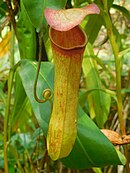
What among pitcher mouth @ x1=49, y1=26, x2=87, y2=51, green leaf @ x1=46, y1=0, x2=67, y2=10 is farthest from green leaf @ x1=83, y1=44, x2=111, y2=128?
green leaf @ x1=46, y1=0, x2=67, y2=10

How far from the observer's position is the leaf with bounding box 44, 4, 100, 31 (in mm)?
791

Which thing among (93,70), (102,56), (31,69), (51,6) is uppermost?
(51,6)

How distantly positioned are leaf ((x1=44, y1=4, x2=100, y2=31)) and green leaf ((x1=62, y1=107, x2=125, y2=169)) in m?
0.33

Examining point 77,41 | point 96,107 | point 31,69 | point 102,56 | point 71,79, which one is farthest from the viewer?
point 102,56

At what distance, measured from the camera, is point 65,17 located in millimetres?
814

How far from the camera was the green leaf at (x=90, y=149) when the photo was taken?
102 cm

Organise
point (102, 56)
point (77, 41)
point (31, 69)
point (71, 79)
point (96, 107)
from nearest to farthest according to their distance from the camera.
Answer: point (71, 79), point (77, 41), point (31, 69), point (96, 107), point (102, 56)

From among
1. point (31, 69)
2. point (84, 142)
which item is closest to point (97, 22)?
point (31, 69)

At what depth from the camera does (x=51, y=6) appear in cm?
89

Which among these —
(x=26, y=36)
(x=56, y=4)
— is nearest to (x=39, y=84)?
(x=26, y=36)

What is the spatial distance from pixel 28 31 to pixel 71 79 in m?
0.36

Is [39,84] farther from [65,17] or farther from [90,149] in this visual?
[65,17]

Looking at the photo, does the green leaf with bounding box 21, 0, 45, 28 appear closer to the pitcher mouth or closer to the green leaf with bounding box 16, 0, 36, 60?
the pitcher mouth

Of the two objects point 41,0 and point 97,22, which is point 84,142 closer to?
point 41,0
